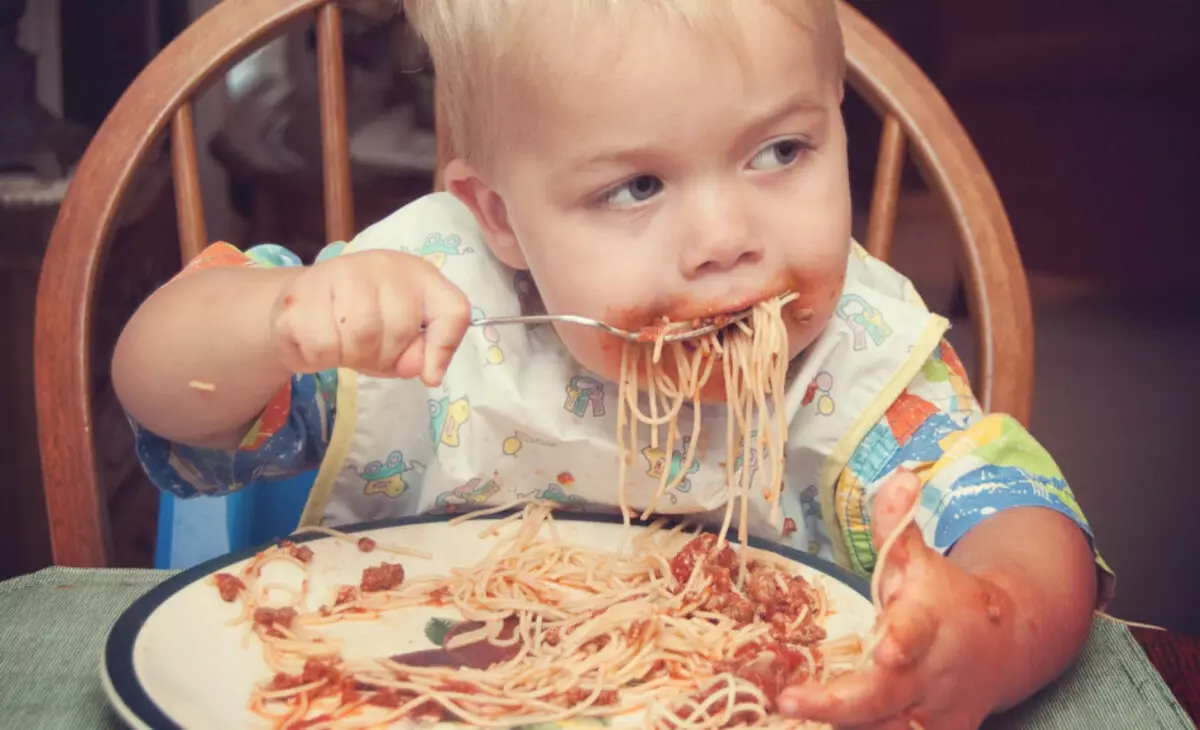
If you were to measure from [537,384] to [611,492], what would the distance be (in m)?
0.12

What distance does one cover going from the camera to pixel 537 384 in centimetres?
103

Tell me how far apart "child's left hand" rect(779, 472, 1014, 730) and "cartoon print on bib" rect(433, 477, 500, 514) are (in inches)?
19.9

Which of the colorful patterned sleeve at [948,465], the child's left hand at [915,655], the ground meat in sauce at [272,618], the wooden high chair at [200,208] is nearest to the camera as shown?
the child's left hand at [915,655]

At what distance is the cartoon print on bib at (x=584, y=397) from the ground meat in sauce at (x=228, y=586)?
34 centimetres

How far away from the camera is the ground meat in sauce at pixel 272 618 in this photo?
74 centimetres

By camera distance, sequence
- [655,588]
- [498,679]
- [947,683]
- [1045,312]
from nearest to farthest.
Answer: [947,683]
[498,679]
[655,588]
[1045,312]

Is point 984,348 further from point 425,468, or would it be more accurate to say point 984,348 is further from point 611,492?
point 425,468

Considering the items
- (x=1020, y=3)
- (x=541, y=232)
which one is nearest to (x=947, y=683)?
(x=541, y=232)

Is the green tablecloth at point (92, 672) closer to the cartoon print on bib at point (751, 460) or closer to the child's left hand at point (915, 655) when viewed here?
the child's left hand at point (915, 655)

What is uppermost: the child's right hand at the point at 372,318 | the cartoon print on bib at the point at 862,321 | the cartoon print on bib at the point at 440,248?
the child's right hand at the point at 372,318

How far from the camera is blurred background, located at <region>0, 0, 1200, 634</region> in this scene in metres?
1.85

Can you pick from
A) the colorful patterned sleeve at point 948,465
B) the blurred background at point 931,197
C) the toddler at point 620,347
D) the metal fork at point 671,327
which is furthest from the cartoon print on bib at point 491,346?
the blurred background at point 931,197

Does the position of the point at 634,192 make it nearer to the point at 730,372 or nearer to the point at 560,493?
the point at 730,372

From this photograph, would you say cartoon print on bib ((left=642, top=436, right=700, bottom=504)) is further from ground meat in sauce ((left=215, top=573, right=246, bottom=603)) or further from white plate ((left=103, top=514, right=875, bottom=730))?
ground meat in sauce ((left=215, top=573, right=246, bottom=603))
